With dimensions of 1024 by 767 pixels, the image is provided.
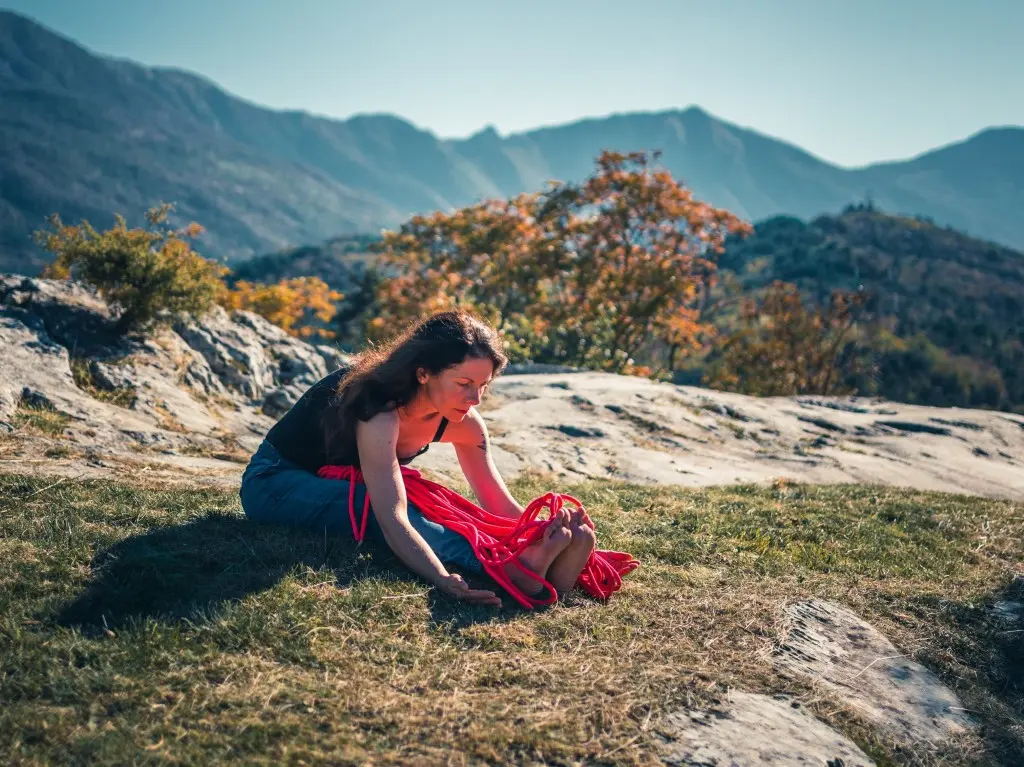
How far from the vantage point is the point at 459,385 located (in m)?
3.84

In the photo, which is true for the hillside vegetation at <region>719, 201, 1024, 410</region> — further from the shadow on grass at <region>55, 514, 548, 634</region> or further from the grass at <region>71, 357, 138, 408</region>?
the shadow on grass at <region>55, 514, 548, 634</region>

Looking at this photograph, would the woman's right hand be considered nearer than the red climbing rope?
Yes

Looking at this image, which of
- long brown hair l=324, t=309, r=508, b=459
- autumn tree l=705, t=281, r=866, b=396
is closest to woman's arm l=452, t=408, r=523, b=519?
long brown hair l=324, t=309, r=508, b=459

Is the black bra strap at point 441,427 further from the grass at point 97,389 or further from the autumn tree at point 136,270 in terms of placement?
the autumn tree at point 136,270

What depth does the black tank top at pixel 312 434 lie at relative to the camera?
4258 millimetres

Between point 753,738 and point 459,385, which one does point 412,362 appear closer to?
point 459,385

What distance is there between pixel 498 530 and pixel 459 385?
90 cm

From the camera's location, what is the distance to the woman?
12.3 feet

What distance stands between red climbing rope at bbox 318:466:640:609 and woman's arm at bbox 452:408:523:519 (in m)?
0.09

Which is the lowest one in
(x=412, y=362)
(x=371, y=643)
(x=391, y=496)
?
(x=371, y=643)

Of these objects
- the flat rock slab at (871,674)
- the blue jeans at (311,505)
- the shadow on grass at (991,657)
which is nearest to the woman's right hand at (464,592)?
the blue jeans at (311,505)

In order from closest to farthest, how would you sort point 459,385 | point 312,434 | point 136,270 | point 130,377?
point 459,385, point 312,434, point 130,377, point 136,270

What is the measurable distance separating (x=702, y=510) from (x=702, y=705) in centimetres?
315

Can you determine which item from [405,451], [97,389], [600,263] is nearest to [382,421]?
[405,451]
